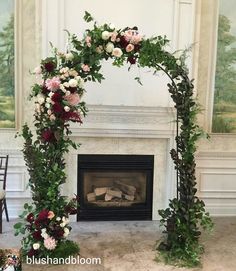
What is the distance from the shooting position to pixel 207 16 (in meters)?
3.89

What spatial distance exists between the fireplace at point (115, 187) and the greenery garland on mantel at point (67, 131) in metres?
0.87

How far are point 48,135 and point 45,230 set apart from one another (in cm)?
80

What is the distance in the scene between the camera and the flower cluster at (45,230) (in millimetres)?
2801

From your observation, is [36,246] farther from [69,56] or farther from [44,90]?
[69,56]

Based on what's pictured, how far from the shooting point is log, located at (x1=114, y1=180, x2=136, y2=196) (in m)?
4.06

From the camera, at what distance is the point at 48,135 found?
9.06ft

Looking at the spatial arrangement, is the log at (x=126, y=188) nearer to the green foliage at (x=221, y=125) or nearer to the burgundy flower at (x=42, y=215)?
the green foliage at (x=221, y=125)

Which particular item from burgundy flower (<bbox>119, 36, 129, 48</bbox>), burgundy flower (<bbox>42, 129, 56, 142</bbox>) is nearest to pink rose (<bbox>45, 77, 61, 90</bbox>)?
burgundy flower (<bbox>42, 129, 56, 142</bbox>)

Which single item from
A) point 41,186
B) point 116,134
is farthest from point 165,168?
point 41,186

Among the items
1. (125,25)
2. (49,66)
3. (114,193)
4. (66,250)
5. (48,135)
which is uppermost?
(125,25)

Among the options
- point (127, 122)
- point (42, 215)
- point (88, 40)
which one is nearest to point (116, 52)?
point (88, 40)

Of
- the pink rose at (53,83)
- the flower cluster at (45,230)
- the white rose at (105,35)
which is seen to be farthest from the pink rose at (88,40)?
the flower cluster at (45,230)

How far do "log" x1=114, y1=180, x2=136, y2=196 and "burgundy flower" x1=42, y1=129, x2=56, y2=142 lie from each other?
1475 mm

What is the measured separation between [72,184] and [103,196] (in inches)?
16.5
